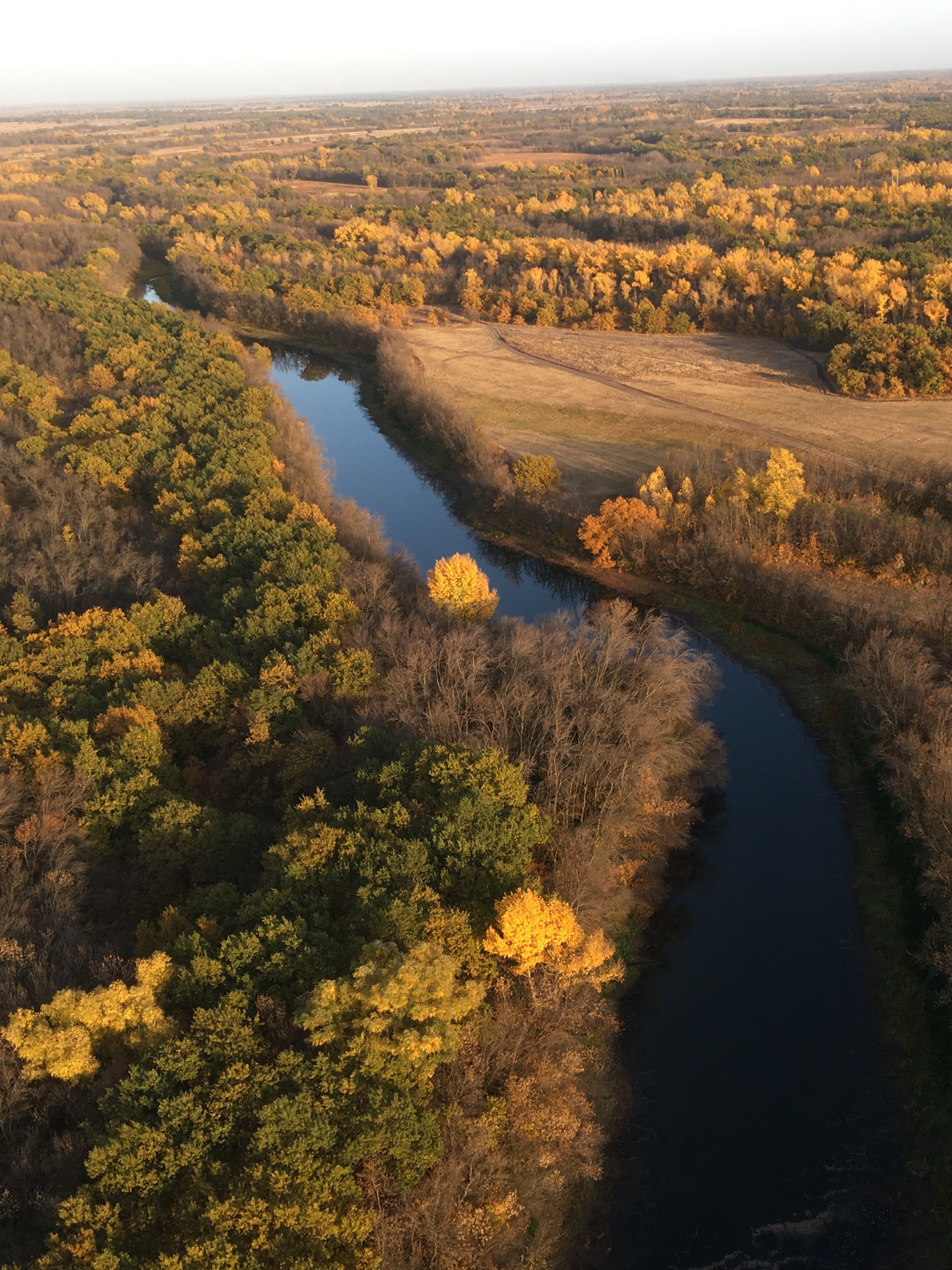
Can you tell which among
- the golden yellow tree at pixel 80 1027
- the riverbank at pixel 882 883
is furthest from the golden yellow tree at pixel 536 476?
the golden yellow tree at pixel 80 1027

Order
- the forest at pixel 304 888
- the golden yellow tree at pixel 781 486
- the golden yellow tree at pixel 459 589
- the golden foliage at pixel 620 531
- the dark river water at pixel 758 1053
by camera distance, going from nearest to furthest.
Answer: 1. the forest at pixel 304 888
2. the dark river water at pixel 758 1053
3. the golden yellow tree at pixel 459 589
4. the golden yellow tree at pixel 781 486
5. the golden foliage at pixel 620 531

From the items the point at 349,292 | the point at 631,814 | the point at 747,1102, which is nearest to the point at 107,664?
the point at 631,814

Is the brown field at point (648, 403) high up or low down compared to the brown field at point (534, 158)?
down

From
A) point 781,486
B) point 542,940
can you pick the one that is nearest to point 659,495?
point 781,486

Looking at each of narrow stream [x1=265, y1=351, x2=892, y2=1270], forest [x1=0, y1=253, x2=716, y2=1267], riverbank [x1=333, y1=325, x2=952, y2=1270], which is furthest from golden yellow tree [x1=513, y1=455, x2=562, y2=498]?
narrow stream [x1=265, y1=351, x2=892, y2=1270]

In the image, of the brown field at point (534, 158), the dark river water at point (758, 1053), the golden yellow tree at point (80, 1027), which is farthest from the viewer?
the brown field at point (534, 158)

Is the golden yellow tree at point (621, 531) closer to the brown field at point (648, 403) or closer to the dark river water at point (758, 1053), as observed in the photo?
the brown field at point (648, 403)

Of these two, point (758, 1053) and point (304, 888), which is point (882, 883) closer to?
point (758, 1053)
